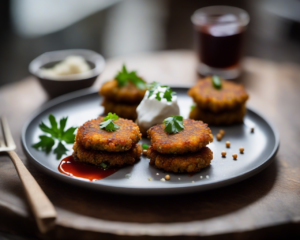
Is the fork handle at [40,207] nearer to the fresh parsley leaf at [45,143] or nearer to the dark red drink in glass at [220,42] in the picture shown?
the fresh parsley leaf at [45,143]

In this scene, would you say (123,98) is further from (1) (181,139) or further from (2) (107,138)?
(1) (181,139)

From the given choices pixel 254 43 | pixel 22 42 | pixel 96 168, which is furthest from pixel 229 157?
pixel 22 42

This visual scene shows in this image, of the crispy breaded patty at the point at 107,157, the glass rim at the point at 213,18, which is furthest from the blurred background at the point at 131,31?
the crispy breaded patty at the point at 107,157

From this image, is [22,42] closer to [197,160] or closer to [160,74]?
[160,74]

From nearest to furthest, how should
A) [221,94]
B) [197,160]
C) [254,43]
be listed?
[197,160], [221,94], [254,43]

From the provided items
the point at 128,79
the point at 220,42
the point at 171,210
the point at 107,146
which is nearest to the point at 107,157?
the point at 107,146

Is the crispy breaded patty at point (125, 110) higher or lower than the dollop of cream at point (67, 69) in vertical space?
lower

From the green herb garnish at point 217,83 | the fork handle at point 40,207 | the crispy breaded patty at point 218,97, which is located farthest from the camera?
the green herb garnish at point 217,83

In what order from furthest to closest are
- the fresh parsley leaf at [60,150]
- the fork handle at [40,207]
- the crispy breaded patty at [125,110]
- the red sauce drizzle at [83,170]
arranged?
the crispy breaded patty at [125,110] → the fresh parsley leaf at [60,150] → the red sauce drizzle at [83,170] → the fork handle at [40,207]
